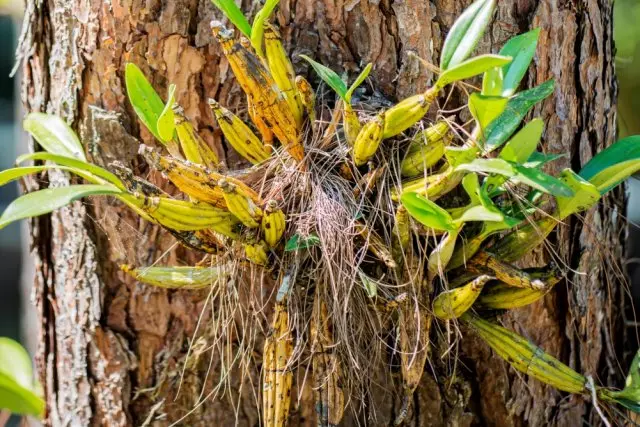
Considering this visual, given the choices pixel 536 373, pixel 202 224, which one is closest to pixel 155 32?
pixel 202 224

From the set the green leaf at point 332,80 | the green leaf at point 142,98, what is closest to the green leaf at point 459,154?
the green leaf at point 332,80

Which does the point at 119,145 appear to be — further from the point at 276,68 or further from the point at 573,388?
the point at 573,388

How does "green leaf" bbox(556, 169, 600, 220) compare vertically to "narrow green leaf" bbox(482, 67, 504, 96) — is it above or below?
below

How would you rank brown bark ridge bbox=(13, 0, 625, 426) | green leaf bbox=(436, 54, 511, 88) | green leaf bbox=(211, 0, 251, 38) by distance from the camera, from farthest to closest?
brown bark ridge bbox=(13, 0, 625, 426) → green leaf bbox=(211, 0, 251, 38) → green leaf bbox=(436, 54, 511, 88)

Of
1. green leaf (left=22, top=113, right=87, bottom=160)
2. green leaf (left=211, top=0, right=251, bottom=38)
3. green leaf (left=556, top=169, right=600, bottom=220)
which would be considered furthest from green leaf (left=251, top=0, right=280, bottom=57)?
green leaf (left=556, top=169, right=600, bottom=220)

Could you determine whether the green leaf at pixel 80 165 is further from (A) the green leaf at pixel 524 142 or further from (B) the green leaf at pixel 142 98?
(A) the green leaf at pixel 524 142

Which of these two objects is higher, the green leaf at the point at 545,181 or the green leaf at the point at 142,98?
the green leaf at the point at 142,98

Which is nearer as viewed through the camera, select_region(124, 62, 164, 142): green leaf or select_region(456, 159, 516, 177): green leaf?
select_region(456, 159, 516, 177): green leaf

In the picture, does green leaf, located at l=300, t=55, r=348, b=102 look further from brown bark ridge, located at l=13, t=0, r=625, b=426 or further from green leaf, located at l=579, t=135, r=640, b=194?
green leaf, located at l=579, t=135, r=640, b=194
